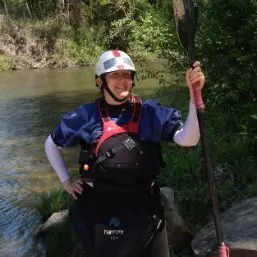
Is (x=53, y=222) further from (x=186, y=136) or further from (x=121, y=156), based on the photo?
(x=186, y=136)

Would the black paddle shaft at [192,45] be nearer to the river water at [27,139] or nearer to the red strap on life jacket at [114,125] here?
the red strap on life jacket at [114,125]

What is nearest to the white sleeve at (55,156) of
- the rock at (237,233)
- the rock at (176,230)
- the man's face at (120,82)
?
the man's face at (120,82)

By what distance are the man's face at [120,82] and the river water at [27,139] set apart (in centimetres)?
284

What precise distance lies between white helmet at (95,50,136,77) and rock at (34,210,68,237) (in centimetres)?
263

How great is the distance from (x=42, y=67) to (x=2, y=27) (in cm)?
354

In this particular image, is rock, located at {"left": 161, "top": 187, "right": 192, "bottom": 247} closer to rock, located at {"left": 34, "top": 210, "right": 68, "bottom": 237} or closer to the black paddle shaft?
rock, located at {"left": 34, "top": 210, "right": 68, "bottom": 237}

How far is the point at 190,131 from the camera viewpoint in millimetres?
2615

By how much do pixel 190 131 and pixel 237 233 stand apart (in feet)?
4.04

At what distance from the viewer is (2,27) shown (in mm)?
26094

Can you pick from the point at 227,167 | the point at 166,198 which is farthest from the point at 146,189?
the point at 227,167

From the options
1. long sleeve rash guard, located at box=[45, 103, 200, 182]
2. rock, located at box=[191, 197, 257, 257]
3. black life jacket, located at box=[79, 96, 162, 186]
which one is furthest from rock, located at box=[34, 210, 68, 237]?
black life jacket, located at box=[79, 96, 162, 186]

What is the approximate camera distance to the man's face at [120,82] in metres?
2.75

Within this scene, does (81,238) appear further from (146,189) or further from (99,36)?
(99,36)

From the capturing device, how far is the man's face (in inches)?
108
